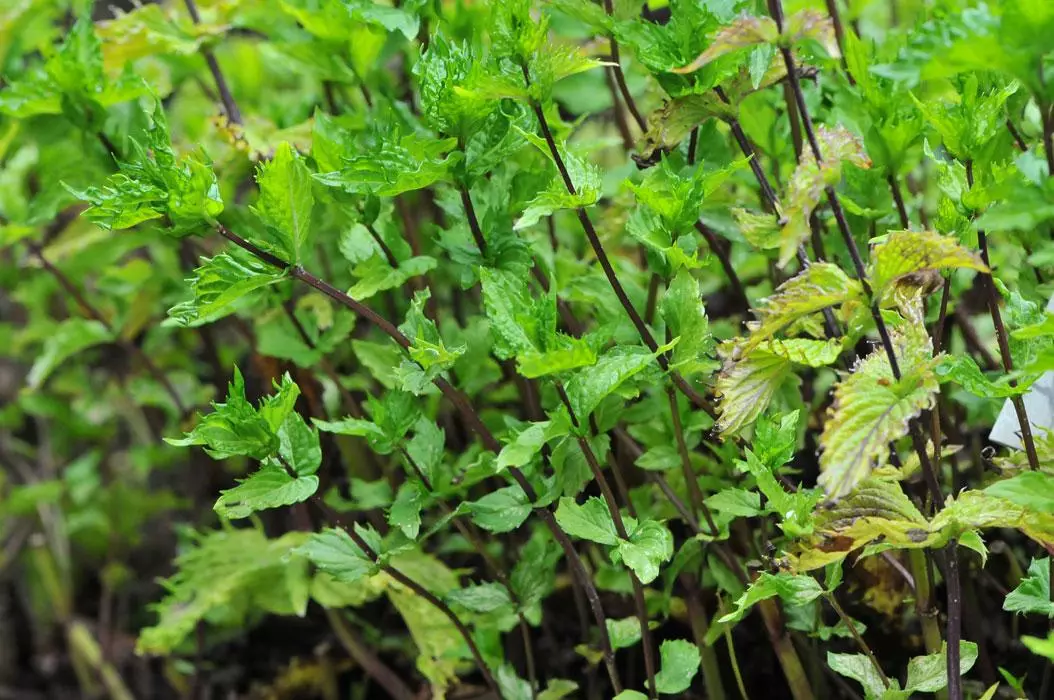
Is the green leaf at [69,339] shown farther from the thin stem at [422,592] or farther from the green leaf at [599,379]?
the green leaf at [599,379]

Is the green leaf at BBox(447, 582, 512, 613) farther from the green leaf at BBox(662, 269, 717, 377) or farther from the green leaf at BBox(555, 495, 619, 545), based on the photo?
the green leaf at BBox(662, 269, 717, 377)

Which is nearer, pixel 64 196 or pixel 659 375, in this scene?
pixel 659 375

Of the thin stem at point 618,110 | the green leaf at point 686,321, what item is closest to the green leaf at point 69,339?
the thin stem at point 618,110

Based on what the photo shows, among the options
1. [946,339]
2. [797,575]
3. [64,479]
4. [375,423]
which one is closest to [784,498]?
[797,575]

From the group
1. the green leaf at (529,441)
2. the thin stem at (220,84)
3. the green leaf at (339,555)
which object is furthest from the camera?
the thin stem at (220,84)

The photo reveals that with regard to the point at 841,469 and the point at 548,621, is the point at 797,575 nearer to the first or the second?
the point at 841,469

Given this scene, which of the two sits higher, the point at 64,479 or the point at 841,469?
the point at 841,469
